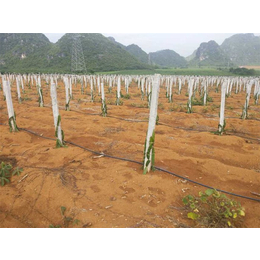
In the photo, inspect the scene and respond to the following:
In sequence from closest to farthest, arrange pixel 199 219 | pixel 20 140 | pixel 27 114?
1. pixel 199 219
2. pixel 20 140
3. pixel 27 114

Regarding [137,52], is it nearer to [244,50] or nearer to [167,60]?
[167,60]

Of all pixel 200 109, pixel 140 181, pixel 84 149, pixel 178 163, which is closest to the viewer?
pixel 140 181

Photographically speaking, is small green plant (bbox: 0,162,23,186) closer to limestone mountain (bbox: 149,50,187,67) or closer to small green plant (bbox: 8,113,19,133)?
small green plant (bbox: 8,113,19,133)

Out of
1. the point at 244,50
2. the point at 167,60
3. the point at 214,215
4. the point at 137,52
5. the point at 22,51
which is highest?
the point at 137,52

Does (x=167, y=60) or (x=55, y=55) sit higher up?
(x=167, y=60)

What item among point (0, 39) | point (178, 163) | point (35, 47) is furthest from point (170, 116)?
point (0, 39)

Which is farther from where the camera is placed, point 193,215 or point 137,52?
point 137,52

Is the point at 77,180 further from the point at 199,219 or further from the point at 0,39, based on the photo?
the point at 0,39

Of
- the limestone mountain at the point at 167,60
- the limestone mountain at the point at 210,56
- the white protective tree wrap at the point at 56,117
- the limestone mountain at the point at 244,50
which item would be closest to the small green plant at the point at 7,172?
the white protective tree wrap at the point at 56,117

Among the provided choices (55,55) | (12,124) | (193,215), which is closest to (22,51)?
(55,55)

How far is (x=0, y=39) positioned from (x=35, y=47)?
59.8ft

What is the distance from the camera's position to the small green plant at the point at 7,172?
4.03 meters

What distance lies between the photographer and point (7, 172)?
4.22 m

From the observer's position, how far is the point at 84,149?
5.38m
